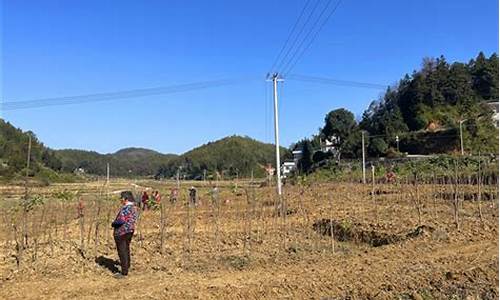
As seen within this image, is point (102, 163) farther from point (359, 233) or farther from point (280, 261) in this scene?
point (280, 261)

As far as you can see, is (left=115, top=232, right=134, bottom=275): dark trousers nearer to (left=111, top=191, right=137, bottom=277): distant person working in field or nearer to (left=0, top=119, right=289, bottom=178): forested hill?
(left=111, top=191, right=137, bottom=277): distant person working in field

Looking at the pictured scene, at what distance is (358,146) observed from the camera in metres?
53.3

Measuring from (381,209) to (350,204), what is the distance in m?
1.80

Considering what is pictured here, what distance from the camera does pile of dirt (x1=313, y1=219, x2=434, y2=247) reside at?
9148 millimetres

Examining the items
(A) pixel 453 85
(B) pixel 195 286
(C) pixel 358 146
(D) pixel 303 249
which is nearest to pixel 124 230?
(B) pixel 195 286

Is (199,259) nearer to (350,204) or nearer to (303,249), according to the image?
(303,249)

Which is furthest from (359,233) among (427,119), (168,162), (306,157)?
(168,162)

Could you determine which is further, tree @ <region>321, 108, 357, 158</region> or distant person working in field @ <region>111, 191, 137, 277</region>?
tree @ <region>321, 108, 357, 158</region>

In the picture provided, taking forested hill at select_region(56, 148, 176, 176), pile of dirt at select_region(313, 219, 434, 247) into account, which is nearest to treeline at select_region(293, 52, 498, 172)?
pile of dirt at select_region(313, 219, 434, 247)

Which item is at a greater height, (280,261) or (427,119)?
(427,119)

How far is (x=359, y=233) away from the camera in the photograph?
398 inches

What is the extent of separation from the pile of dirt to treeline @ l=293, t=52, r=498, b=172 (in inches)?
1597

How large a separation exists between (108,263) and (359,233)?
4737 millimetres

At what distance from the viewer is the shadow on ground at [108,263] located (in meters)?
7.33
